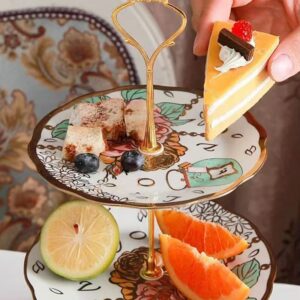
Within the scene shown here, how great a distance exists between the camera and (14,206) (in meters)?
1.70

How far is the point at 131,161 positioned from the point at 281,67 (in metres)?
0.26

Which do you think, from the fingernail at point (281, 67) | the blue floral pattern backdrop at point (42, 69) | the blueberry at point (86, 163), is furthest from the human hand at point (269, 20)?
the blue floral pattern backdrop at point (42, 69)

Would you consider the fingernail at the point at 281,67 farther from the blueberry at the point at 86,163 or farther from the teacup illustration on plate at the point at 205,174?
the blueberry at the point at 86,163

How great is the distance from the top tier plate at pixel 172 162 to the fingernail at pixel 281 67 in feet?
0.25

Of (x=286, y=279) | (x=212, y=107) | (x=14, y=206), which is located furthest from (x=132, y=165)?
(x=286, y=279)

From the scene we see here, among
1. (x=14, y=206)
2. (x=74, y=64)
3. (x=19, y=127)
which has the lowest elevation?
(x=14, y=206)

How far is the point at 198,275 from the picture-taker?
38.0 inches

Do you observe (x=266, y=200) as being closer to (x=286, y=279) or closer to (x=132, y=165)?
(x=286, y=279)

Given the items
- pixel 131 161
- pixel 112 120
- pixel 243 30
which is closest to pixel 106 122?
pixel 112 120

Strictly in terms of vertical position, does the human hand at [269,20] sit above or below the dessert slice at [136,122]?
above

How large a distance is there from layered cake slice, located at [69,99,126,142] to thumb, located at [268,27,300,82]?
0.73 feet

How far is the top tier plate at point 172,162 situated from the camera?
0.81 metres

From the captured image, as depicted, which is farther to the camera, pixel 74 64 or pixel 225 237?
pixel 74 64

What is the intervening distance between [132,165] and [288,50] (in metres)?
0.29
